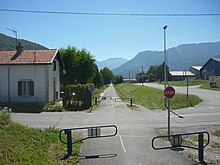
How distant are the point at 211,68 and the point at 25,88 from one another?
260 feet

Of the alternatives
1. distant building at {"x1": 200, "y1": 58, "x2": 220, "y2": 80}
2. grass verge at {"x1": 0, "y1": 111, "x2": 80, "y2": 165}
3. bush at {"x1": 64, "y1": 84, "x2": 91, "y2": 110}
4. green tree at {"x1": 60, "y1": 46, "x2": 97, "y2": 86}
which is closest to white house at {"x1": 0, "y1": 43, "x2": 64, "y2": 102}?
bush at {"x1": 64, "y1": 84, "x2": 91, "y2": 110}

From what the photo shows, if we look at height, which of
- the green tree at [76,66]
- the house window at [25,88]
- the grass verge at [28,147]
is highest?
the green tree at [76,66]

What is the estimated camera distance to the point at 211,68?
93.7m

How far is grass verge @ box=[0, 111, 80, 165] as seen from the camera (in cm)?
739

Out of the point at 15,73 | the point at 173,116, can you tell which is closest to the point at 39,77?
the point at 15,73

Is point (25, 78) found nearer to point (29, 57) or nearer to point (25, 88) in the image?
point (25, 88)

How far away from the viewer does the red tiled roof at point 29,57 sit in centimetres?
2783

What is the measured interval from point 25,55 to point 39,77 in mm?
3764

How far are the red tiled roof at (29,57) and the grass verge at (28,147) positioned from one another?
18.0 metres

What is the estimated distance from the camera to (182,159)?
8.84 meters

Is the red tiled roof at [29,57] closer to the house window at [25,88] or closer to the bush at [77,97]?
the house window at [25,88]

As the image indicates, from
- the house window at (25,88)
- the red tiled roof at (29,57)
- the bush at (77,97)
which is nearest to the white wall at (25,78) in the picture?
the house window at (25,88)

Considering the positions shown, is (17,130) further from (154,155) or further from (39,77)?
(39,77)

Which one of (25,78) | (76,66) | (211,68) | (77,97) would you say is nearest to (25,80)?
(25,78)
